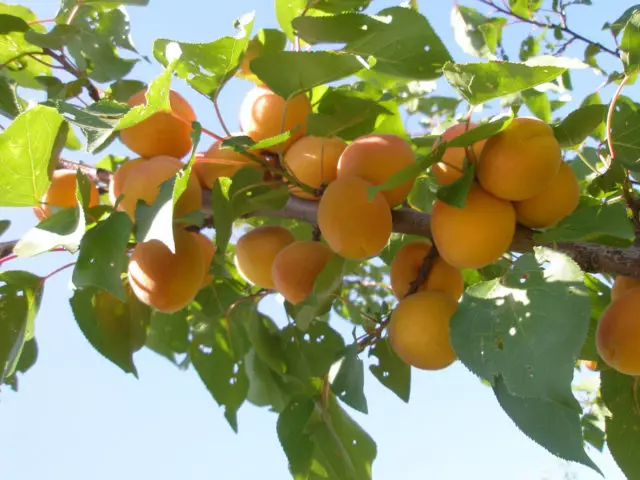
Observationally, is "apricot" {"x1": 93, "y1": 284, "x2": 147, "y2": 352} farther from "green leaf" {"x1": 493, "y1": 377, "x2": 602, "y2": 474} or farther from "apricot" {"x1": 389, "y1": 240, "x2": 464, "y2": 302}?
"green leaf" {"x1": 493, "y1": 377, "x2": 602, "y2": 474}

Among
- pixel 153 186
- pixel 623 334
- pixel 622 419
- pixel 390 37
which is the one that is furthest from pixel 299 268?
pixel 622 419

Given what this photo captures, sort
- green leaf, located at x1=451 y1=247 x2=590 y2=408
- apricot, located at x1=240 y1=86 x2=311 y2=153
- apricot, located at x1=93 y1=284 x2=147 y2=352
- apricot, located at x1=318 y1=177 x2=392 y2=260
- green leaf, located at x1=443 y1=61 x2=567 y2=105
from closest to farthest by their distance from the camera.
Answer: green leaf, located at x1=451 y1=247 x2=590 y2=408 < green leaf, located at x1=443 y1=61 x2=567 y2=105 < apricot, located at x1=318 y1=177 x2=392 y2=260 < apricot, located at x1=240 y1=86 x2=311 y2=153 < apricot, located at x1=93 y1=284 x2=147 y2=352

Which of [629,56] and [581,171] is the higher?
[629,56]

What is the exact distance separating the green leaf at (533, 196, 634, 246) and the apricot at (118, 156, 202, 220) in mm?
486

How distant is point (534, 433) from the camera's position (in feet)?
2.44

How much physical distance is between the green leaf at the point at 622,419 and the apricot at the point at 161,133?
0.83 metres

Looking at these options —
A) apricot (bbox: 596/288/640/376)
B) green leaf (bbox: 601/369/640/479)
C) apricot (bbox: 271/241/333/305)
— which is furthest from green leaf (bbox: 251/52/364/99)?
green leaf (bbox: 601/369/640/479)

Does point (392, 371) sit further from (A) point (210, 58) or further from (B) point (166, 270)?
(A) point (210, 58)

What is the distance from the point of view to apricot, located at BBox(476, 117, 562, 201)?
2.66ft

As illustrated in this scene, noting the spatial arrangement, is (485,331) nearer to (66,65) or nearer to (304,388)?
(304,388)

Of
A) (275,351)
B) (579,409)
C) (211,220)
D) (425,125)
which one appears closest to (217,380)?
(275,351)

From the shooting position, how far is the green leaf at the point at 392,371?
119 cm

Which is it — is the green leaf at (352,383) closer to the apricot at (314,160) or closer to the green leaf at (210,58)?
the apricot at (314,160)

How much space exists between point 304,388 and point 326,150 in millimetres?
484
